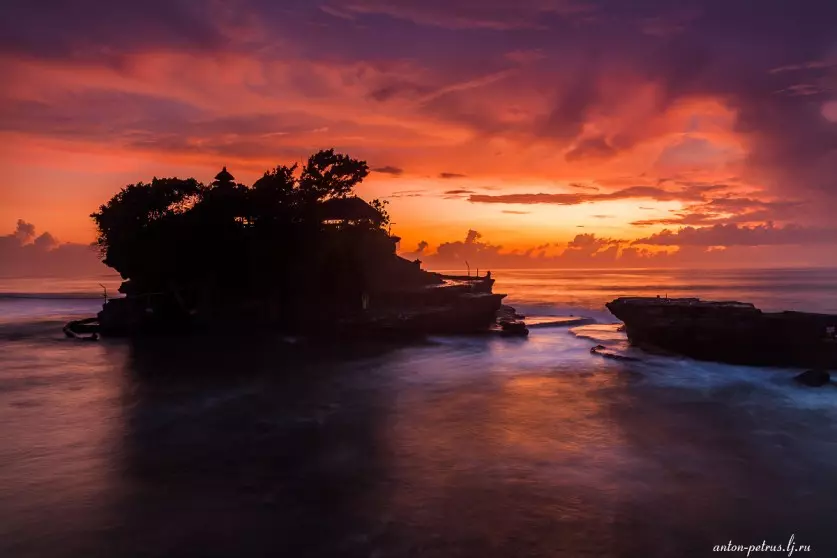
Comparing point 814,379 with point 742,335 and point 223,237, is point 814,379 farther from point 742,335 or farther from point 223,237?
point 223,237

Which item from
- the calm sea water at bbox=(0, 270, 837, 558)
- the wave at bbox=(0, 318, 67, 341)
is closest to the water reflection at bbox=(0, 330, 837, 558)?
the calm sea water at bbox=(0, 270, 837, 558)

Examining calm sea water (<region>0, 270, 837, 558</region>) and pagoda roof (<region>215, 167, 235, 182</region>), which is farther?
pagoda roof (<region>215, 167, 235, 182</region>)

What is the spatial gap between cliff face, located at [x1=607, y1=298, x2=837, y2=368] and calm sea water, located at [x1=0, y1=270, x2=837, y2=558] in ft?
7.13

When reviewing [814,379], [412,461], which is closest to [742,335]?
[814,379]

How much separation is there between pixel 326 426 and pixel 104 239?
132 feet

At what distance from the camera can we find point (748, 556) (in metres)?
10.3

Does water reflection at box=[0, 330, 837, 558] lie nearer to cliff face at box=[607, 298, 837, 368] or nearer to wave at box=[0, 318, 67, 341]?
cliff face at box=[607, 298, 837, 368]

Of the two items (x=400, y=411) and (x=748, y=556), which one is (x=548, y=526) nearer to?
(x=748, y=556)

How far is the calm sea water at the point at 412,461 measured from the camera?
1096cm

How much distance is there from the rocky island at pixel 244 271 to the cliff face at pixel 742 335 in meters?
12.6

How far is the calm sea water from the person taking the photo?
1096 centimetres

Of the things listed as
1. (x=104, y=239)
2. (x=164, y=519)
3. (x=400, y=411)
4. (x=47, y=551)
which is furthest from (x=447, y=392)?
(x=104, y=239)

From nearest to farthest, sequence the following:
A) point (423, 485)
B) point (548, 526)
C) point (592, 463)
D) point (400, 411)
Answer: point (548, 526)
point (423, 485)
point (592, 463)
point (400, 411)

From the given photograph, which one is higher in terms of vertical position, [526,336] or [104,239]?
[104,239]
